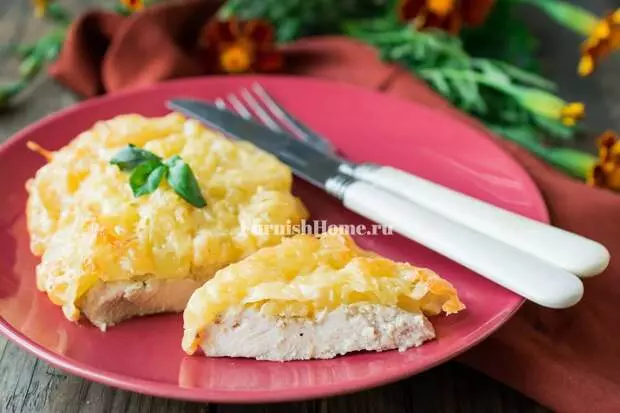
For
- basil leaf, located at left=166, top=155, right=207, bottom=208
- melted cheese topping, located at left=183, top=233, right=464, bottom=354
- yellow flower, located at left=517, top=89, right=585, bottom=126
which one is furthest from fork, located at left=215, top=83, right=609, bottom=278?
yellow flower, located at left=517, top=89, right=585, bottom=126

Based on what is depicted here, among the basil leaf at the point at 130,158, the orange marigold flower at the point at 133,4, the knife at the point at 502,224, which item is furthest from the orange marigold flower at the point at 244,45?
the basil leaf at the point at 130,158

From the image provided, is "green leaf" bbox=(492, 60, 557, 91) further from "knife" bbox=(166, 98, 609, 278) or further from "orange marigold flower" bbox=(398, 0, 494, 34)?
"knife" bbox=(166, 98, 609, 278)

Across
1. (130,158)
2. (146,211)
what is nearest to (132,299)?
(146,211)

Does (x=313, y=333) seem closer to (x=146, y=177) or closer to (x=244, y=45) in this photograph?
(x=146, y=177)

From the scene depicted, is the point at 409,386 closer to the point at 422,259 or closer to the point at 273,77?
the point at 422,259

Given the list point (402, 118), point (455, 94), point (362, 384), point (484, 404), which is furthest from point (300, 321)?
point (455, 94)

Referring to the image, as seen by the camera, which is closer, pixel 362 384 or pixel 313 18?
pixel 362 384

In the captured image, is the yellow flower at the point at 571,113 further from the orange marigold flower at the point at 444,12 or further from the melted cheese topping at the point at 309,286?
the melted cheese topping at the point at 309,286
